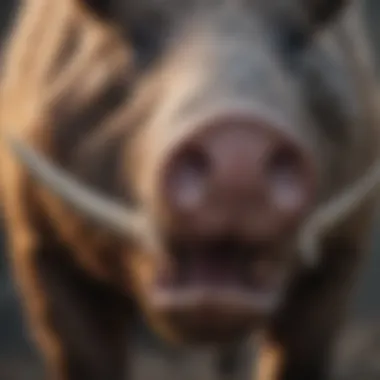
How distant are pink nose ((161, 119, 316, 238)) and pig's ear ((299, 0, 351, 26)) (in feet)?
0.70

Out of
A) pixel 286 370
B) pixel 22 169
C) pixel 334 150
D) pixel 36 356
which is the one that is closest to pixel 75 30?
pixel 22 169

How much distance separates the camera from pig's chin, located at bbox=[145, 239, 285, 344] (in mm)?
1020

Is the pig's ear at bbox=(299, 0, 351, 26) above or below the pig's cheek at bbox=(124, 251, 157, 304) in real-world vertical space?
above

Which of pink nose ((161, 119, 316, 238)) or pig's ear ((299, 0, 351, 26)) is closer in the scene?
pink nose ((161, 119, 316, 238))

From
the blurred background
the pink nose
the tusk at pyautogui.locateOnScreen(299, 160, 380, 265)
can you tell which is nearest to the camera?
the pink nose

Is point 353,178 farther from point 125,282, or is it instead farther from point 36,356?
point 36,356

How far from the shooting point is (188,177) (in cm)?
97

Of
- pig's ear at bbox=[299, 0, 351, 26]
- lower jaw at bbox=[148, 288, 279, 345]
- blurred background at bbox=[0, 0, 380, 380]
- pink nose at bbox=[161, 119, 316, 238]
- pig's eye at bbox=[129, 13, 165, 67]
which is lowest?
lower jaw at bbox=[148, 288, 279, 345]

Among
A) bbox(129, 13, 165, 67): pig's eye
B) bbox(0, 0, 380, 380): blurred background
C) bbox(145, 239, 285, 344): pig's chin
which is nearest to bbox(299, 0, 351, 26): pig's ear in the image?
bbox(129, 13, 165, 67): pig's eye

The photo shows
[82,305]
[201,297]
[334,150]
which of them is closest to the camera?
[201,297]

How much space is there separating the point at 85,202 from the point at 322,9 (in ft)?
0.84

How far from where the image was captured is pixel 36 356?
82.5 inches

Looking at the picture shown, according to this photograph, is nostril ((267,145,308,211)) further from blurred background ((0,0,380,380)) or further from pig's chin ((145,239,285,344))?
blurred background ((0,0,380,380))

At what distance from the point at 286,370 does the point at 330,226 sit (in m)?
0.38
